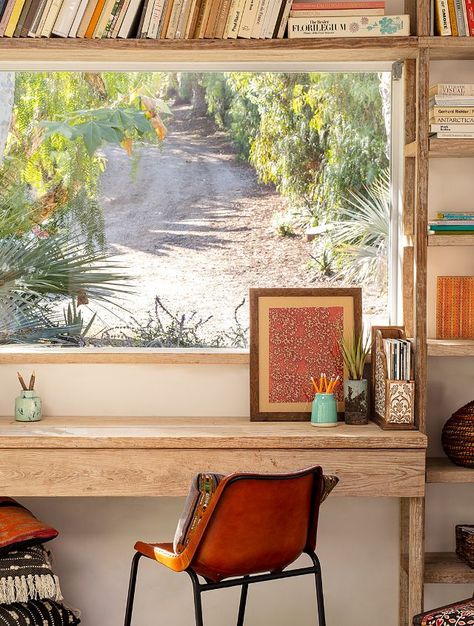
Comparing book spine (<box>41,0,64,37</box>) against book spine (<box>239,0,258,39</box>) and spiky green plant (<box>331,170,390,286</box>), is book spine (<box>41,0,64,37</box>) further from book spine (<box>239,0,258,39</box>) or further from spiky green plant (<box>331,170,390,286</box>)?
spiky green plant (<box>331,170,390,286</box>)

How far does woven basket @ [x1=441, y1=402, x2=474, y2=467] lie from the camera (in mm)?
3678

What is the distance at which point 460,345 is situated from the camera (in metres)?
3.66

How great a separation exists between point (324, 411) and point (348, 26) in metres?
1.40

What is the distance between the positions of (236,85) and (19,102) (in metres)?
0.86

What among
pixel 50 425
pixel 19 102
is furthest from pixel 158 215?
pixel 50 425

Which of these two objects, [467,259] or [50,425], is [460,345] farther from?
[50,425]

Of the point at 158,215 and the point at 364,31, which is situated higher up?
the point at 364,31

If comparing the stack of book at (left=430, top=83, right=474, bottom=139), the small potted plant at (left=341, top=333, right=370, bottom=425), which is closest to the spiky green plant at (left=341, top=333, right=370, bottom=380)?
the small potted plant at (left=341, top=333, right=370, bottom=425)

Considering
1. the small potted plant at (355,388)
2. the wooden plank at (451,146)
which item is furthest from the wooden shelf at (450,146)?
the small potted plant at (355,388)

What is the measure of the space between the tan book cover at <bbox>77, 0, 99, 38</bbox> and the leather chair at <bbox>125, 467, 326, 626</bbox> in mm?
1726

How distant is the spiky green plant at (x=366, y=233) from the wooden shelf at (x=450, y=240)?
1.36 ft

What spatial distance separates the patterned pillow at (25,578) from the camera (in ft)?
11.1

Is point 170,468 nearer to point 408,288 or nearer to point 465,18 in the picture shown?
point 408,288

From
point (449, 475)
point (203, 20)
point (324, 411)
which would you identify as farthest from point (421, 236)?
point (203, 20)
